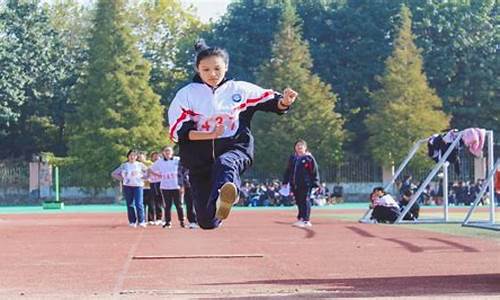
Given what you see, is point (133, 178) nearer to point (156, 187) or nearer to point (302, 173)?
point (156, 187)

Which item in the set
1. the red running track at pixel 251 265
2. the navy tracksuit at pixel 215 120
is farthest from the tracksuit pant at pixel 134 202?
the navy tracksuit at pixel 215 120

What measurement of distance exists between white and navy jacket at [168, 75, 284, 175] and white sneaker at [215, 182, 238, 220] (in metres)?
0.55

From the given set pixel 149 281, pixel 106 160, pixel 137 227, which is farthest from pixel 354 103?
pixel 149 281

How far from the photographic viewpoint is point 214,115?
29.3 ft

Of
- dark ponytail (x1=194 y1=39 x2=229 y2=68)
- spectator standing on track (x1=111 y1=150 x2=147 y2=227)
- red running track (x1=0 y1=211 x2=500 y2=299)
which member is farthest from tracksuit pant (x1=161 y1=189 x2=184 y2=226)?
dark ponytail (x1=194 y1=39 x2=229 y2=68)

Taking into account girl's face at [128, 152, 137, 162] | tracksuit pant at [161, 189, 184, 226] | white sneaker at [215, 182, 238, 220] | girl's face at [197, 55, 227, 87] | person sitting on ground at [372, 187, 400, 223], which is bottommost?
person sitting on ground at [372, 187, 400, 223]

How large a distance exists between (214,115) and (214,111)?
0.11ft

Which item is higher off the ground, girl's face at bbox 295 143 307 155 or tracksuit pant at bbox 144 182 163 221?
girl's face at bbox 295 143 307 155

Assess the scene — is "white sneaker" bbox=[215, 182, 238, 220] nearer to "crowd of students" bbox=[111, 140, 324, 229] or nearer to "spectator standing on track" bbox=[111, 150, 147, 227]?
"crowd of students" bbox=[111, 140, 324, 229]

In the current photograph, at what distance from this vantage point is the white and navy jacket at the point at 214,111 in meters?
8.91

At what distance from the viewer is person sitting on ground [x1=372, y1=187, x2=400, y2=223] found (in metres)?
25.0

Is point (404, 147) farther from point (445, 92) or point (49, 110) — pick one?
point (49, 110)

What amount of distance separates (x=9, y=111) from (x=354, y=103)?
19602mm

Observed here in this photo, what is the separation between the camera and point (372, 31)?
210ft
